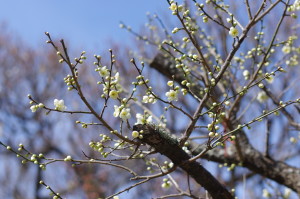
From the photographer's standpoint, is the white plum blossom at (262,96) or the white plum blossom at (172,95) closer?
the white plum blossom at (172,95)

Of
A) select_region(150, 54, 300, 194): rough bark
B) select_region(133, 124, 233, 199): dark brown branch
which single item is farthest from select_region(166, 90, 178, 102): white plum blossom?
select_region(150, 54, 300, 194): rough bark

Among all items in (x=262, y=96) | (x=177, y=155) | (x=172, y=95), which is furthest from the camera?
(x=262, y=96)

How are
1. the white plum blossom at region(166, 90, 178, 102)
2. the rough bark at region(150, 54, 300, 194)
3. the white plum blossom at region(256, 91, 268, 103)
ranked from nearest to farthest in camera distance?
the white plum blossom at region(166, 90, 178, 102)
the rough bark at region(150, 54, 300, 194)
the white plum blossom at region(256, 91, 268, 103)

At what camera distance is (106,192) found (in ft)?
39.7

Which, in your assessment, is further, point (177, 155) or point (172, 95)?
point (177, 155)

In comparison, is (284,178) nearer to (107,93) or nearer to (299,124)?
(299,124)

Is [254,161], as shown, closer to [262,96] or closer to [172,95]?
[262,96]

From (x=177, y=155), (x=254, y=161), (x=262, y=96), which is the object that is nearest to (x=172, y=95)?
(x=177, y=155)

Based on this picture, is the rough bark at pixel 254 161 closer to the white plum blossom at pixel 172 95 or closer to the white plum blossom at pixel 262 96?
the white plum blossom at pixel 262 96

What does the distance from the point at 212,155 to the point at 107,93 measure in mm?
2124

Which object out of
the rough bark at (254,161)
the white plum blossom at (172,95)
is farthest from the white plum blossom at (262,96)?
the white plum blossom at (172,95)

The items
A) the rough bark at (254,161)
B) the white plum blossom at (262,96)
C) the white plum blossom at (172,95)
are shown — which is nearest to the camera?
the white plum blossom at (172,95)

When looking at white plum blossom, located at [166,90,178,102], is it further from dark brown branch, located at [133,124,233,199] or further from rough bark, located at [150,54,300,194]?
rough bark, located at [150,54,300,194]

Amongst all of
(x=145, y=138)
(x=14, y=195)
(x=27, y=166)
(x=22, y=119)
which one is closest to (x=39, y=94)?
(x=22, y=119)
